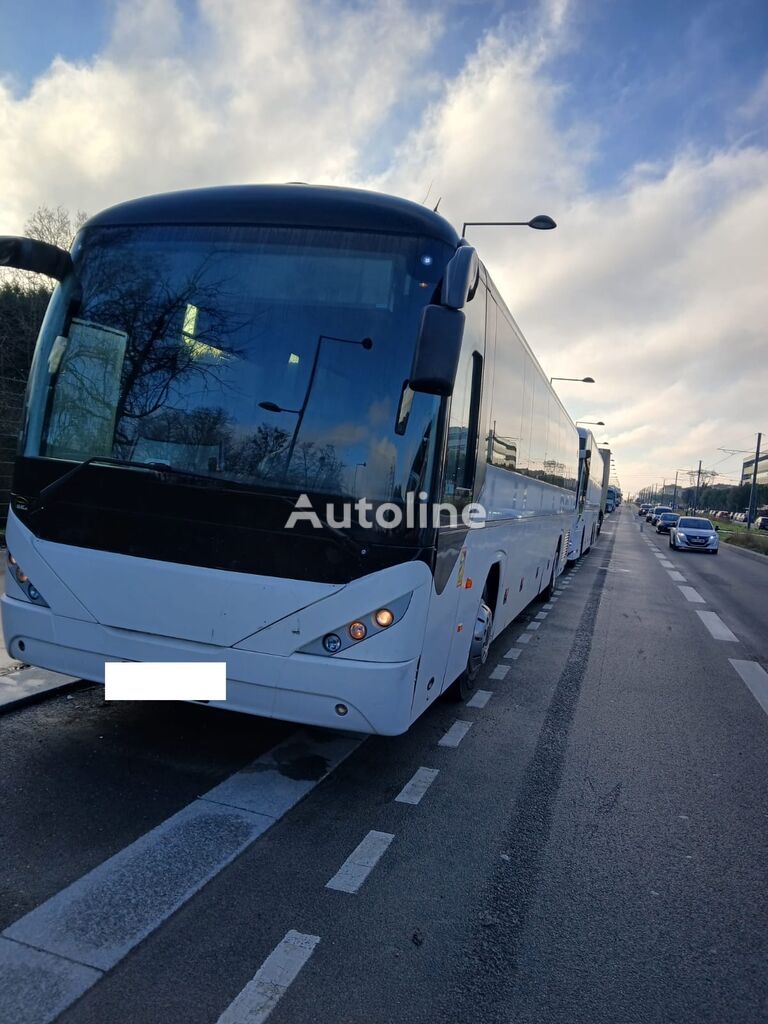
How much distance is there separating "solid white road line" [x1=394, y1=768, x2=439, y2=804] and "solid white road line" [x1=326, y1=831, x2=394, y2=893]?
1.60 ft

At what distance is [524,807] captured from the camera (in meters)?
4.31

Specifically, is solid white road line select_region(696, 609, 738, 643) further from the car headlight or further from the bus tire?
the car headlight

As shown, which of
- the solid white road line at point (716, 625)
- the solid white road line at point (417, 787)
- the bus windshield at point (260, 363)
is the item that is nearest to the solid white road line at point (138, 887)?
the solid white road line at point (417, 787)

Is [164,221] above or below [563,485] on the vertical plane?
above

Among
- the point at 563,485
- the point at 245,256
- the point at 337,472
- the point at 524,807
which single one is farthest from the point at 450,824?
the point at 563,485

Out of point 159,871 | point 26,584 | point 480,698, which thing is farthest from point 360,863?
point 480,698

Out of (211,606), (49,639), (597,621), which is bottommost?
(597,621)

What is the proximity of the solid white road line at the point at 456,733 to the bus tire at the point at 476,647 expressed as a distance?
31 centimetres

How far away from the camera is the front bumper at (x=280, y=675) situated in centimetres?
384

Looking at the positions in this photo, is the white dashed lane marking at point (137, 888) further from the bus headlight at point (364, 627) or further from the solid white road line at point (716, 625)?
the solid white road line at point (716, 625)

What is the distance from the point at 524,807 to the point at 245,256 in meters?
3.47

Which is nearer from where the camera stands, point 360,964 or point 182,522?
point 360,964

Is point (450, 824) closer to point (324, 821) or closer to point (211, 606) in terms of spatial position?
point (324, 821)

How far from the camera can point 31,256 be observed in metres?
4.36
